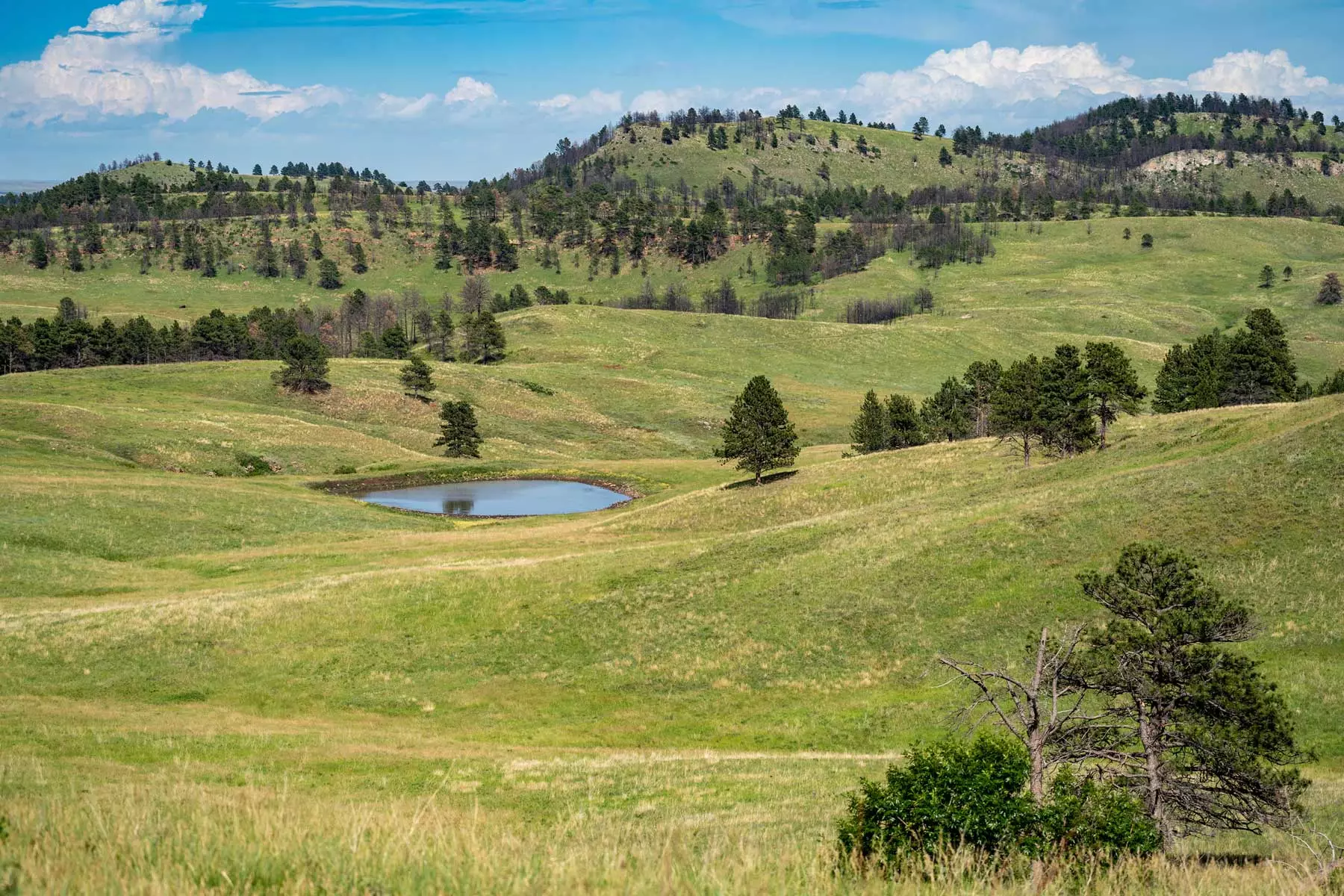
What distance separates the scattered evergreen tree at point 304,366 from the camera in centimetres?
13912

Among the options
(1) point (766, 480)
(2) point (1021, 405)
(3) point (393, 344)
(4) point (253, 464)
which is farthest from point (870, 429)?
(3) point (393, 344)

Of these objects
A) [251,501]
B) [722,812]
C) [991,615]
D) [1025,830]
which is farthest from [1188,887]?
[251,501]

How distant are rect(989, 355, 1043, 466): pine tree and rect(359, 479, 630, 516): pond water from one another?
38.7 m

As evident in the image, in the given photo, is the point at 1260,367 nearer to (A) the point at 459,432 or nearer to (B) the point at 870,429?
(B) the point at 870,429

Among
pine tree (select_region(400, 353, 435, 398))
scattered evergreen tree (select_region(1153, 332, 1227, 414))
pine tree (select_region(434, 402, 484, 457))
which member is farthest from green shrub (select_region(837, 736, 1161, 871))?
pine tree (select_region(400, 353, 435, 398))

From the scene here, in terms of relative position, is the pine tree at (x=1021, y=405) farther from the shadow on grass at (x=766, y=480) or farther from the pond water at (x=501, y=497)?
the pond water at (x=501, y=497)

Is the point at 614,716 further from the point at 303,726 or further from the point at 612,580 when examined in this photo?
the point at 612,580

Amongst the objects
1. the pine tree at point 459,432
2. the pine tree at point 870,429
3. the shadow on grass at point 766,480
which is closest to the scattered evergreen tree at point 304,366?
the pine tree at point 459,432

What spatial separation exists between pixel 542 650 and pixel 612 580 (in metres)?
8.61

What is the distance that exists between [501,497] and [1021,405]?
52353 mm

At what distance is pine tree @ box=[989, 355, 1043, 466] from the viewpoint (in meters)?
65.0

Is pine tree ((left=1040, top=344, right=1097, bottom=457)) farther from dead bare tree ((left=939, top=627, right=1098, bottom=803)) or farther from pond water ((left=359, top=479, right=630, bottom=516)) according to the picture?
dead bare tree ((left=939, top=627, right=1098, bottom=803))

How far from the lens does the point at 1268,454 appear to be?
145 feet

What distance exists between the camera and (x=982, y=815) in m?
12.7
